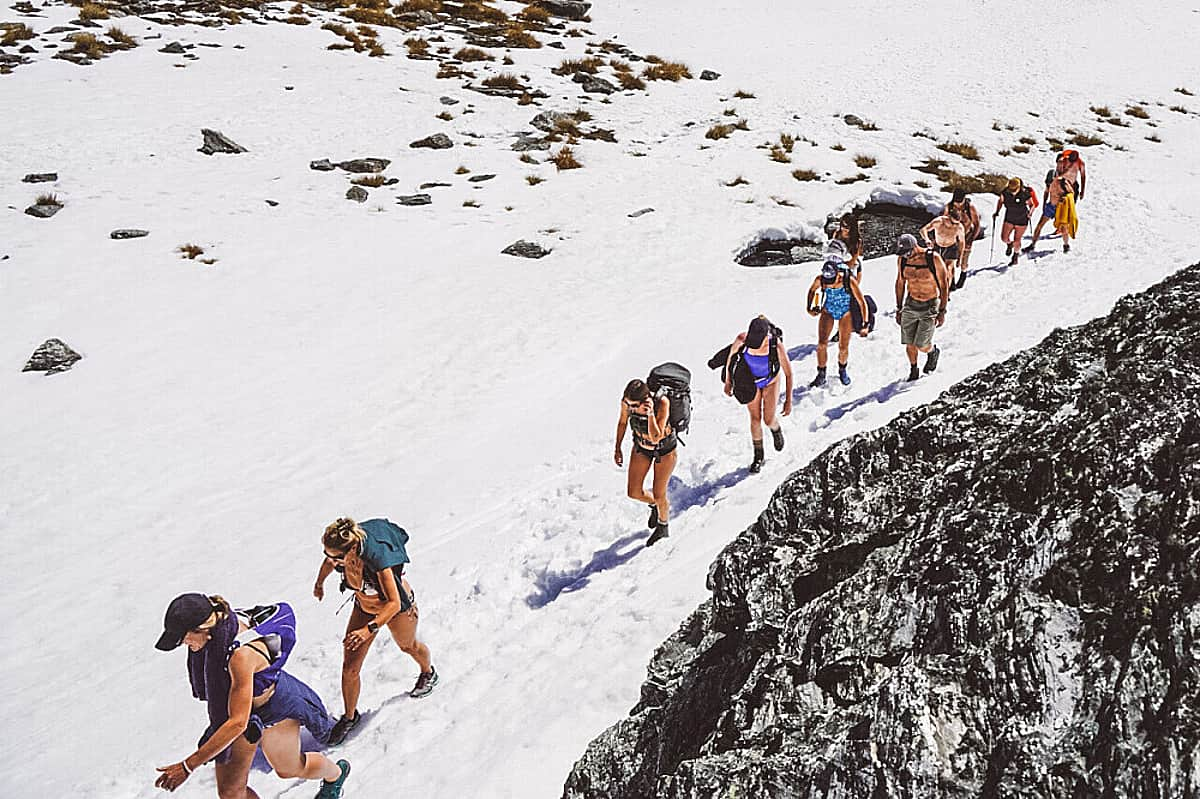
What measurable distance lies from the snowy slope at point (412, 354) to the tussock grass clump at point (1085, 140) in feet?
2.78

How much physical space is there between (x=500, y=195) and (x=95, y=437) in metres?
10.3

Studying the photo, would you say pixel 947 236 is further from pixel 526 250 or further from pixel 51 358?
pixel 51 358

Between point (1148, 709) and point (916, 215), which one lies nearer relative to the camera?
point (1148, 709)

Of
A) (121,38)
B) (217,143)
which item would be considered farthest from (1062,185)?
(121,38)

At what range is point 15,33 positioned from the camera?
23.1 m

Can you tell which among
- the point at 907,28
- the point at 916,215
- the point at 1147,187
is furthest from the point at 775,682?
the point at 907,28

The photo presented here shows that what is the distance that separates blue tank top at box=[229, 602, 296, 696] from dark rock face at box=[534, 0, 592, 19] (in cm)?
3269

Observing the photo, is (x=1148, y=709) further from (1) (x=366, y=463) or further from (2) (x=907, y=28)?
(2) (x=907, y=28)

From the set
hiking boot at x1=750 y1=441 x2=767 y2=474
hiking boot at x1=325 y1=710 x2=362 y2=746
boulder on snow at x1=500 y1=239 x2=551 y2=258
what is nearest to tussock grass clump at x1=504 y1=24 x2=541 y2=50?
boulder on snow at x1=500 y1=239 x2=551 y2=258

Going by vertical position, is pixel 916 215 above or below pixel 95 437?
above

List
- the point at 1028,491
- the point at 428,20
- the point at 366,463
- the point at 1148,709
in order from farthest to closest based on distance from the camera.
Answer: the point at 428,20 < the point at 366,463 < the point at 1028,491 < the point at 1148,709

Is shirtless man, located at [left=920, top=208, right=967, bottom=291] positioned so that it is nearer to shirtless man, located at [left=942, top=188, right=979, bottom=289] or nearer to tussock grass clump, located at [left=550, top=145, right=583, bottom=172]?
shirtless man, located at [left=942, top=188, right=979, bottom=289]

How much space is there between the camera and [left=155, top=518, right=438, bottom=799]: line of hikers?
417cm

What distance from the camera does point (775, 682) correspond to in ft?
9.43
